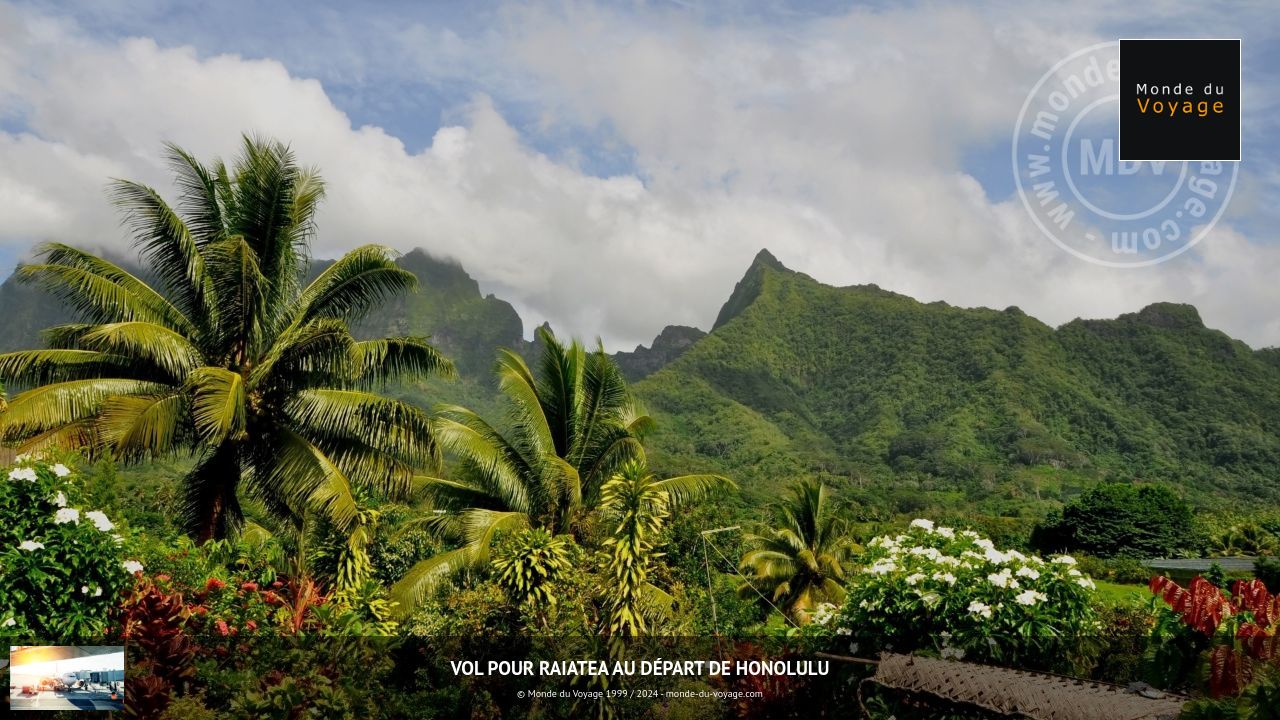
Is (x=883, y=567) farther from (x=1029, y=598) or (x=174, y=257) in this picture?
(x=174, y=257)

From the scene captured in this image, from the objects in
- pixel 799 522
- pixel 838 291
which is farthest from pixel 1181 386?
pixel 799 522

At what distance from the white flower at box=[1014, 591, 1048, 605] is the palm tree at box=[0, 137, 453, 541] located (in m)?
7.76

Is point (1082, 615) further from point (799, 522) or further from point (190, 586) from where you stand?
point (799, 522)

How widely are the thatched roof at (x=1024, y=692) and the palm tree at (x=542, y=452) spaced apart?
845 cm

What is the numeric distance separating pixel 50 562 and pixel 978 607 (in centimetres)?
653

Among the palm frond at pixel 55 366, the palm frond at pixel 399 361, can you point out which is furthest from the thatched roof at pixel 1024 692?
the palm frond at pixel 55 366

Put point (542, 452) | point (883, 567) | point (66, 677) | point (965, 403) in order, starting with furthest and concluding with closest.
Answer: point (965, 403)
point (542, 452)
point (883, 567)
point (66, 677)

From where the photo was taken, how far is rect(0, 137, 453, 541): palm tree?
9.66m

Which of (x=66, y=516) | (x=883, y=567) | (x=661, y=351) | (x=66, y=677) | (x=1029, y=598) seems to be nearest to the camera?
(x=66, y=677)

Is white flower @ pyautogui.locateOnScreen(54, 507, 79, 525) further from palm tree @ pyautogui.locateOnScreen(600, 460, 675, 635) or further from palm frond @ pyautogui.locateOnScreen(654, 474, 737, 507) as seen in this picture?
palm frond @ pyautogui.locateOnScreen(654, 474, 737, 507)

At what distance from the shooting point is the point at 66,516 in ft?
19.2

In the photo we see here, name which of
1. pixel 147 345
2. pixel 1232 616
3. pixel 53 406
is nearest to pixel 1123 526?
pixel 1232 616

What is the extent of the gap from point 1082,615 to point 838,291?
16055 cm

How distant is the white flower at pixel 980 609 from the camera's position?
6043mm
